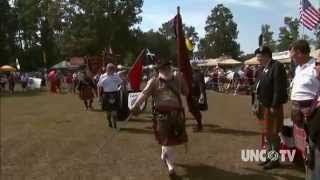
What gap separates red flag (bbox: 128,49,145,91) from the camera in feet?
47.7

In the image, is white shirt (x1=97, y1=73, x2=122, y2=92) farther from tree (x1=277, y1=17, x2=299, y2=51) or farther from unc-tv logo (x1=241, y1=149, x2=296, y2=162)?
tree (x1=277, y1=17, x2=299, y2=51)

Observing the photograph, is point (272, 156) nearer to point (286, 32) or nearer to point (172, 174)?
point (172, 174)

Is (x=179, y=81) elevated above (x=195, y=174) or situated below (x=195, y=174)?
above

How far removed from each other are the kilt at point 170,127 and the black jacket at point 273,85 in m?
1.31

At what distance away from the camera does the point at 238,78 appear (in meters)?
35.9

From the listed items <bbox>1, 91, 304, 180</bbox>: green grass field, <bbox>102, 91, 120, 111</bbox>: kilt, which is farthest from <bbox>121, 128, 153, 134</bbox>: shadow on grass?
<bbox>102, 91, 120, 111</bbox>: kilt

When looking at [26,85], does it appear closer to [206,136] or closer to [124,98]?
[124,98]

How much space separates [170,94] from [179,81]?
0.28 metres

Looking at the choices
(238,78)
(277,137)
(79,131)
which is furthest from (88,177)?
(238,78)

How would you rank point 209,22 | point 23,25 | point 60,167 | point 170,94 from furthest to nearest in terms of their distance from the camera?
1. point 209,22
2. point 23,25
3. point 60,167
4. point 170,94

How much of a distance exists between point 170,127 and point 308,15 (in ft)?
54.2

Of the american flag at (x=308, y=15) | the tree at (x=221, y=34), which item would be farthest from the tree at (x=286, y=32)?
the american flag at (x=308, y=15)

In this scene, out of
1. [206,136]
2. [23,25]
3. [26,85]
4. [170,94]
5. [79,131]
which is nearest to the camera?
[170,94]

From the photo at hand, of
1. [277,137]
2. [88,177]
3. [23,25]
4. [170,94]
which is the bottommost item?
[88,177]
